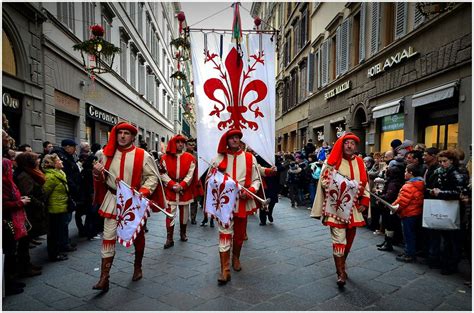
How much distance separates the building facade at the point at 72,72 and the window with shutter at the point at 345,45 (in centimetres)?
830

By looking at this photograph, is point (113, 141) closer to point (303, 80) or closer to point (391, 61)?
point (391, 61)

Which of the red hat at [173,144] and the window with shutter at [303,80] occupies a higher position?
the window with shutter at [303,80]

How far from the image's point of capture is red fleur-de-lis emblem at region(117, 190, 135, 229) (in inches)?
148

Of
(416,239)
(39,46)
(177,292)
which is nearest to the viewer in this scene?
(177,292)

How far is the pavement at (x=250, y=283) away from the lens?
3422 mm

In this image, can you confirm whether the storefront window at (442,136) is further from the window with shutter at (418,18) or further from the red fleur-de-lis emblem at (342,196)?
the red fleur-de-lis emblem at (342,196)

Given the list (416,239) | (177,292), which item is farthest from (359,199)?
(177,292)

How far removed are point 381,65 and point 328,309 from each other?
9.45 m

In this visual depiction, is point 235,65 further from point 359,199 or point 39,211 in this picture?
point 39,211

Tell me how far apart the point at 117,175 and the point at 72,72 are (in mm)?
9264

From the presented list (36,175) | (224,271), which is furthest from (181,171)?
(224,271)

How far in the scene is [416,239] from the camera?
5047mm

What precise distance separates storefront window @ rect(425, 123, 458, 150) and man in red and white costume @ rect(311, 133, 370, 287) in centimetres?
498

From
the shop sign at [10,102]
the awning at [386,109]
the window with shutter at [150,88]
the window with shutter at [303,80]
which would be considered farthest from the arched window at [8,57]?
the window with shutter at [150,88]
